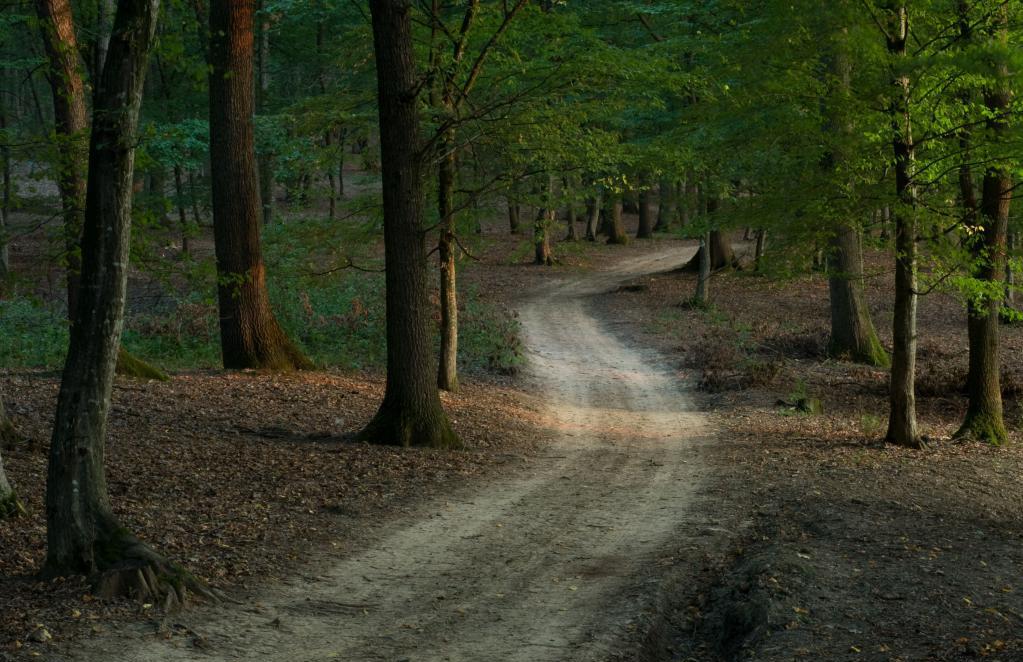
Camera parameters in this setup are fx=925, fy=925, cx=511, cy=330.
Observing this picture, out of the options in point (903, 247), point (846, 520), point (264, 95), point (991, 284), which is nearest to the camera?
point (846, 520)

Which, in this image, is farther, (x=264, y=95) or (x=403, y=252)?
(x=264, y=95)

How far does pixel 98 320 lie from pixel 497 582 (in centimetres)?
376

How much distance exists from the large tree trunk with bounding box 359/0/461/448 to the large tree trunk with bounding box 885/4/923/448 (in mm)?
6217

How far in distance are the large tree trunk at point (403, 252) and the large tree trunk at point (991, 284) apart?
292 inches

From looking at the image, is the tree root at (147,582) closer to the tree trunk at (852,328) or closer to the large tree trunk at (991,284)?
the large tree trunk at (991,284)

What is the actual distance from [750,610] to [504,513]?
353 cm

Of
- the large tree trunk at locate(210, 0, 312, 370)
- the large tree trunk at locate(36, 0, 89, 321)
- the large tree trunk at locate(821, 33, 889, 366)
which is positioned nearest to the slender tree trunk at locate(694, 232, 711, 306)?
the large tree trunk at locate(821, 33, 889, 366)

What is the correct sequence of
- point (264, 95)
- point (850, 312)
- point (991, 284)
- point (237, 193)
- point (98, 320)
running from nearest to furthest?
point (98, 320), point (991, 284), point (237, 193), point (850, 312), point (264, 95)

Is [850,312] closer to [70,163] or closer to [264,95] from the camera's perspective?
[70,163]

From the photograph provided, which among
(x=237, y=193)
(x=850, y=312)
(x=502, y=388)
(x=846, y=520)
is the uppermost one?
(x=237, y=193)

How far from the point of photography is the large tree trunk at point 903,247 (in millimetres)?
12031

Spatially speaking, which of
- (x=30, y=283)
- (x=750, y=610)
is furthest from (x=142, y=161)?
(x=750, y=610)

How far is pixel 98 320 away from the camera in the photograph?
6.32 metres

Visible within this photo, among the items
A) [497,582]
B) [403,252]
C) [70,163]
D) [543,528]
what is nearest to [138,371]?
[403,252]
